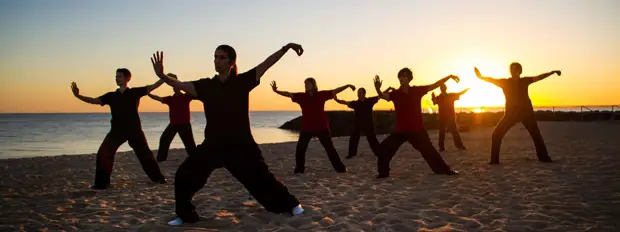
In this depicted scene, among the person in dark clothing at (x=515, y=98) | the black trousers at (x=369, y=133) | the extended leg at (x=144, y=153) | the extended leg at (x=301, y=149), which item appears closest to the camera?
the extended leg at (x=144, y=153)

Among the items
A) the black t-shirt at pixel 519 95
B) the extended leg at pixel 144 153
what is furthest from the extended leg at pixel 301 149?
the black t-shirt at pixel 519 95

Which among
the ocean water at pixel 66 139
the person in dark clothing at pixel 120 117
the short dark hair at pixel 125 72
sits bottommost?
the ocean water at pixel 66 139

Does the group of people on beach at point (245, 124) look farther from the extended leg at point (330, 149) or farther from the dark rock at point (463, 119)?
the dark rock at point (463, 119)

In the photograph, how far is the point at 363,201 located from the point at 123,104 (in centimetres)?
416

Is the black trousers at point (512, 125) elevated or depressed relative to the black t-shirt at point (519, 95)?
depressed

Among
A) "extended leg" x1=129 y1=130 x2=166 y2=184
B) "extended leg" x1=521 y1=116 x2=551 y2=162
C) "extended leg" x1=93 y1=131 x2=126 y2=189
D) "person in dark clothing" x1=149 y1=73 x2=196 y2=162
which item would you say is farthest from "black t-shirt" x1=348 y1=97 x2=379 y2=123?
"extended leg" x1=93 y1=131 x2=126 y2=189

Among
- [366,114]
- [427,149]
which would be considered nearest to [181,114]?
[366,114]

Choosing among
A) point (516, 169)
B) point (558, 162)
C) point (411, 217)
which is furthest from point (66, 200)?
point (558, 162)

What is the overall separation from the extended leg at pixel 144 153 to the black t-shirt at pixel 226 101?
3400mm

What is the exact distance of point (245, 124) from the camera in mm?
4762

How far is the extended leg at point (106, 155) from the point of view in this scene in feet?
24.3

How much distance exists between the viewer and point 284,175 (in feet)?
30.6

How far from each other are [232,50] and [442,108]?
1069 cm

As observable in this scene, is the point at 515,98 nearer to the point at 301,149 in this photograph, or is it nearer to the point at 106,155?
the point at 301,149
